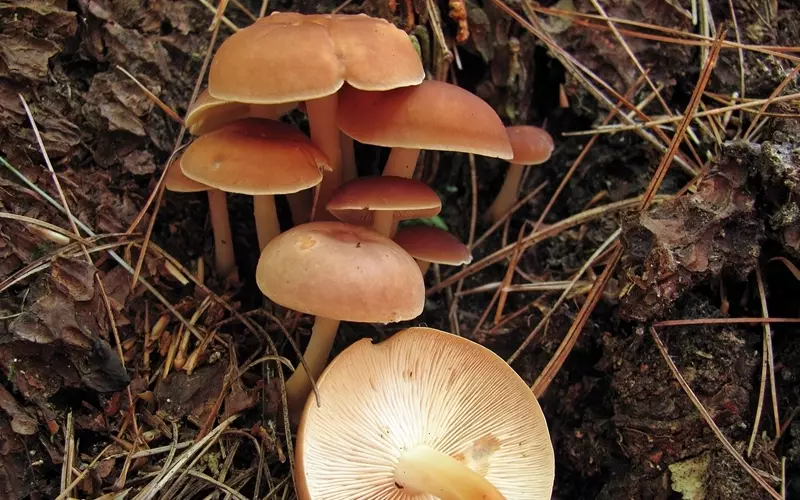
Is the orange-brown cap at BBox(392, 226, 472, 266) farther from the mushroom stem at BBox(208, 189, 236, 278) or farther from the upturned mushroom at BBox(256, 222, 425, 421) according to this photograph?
the mushroom stem at BBox(208, 189, 236, 278)

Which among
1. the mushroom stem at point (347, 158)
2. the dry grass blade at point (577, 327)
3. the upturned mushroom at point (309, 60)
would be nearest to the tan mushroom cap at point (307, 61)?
the upturned mushroom at point (309, 60)

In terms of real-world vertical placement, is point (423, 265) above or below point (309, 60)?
below

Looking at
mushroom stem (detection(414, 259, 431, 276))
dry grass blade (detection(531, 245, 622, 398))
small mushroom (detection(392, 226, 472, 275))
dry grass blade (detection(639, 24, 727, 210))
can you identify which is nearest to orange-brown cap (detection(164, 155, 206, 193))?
small mushroom (detection(392, 226, 472, 275))

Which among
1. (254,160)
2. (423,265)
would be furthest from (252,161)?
(423,265)

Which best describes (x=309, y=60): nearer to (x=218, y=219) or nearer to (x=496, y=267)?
(x=218, y=219)

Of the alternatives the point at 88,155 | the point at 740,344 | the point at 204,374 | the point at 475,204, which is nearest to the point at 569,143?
the point at 475,204

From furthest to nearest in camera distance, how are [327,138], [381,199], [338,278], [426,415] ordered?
[327,138] → [426,415] → [381,199] → [338,278]

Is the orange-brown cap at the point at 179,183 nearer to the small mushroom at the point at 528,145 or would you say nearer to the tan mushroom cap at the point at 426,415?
the tan mushroom cap at the point at 426,415

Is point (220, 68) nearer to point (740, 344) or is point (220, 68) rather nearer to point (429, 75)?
point (429, 75)
